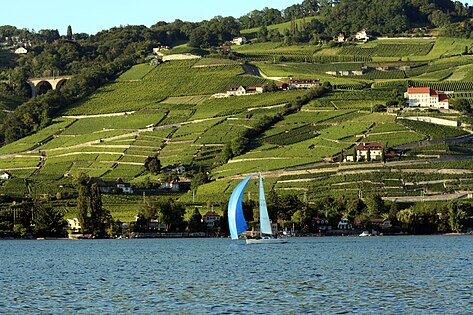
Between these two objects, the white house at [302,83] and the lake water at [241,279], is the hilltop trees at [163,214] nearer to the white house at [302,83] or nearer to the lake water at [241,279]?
the lake water at [241,279]

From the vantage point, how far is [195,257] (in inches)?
3275

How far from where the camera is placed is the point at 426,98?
546 feet

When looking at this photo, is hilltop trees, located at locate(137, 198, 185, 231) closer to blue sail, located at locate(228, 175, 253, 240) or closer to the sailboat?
the sailboat

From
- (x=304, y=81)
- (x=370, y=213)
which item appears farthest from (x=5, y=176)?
(x=304, y=81)

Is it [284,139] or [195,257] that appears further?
[284,139]

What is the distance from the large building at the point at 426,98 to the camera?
165125mm

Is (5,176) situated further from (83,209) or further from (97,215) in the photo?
(83,209)

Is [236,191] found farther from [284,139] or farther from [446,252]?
[284,139]

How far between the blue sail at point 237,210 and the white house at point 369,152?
38.1 metres

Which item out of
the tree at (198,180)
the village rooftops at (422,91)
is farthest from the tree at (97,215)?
the village rooftops at (422,91)

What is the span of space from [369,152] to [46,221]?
41889 millimetres

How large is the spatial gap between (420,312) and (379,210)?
77032mm

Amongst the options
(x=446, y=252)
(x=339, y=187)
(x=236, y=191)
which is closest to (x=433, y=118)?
(x=339, y=187)

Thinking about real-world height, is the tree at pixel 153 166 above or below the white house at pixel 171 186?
above
